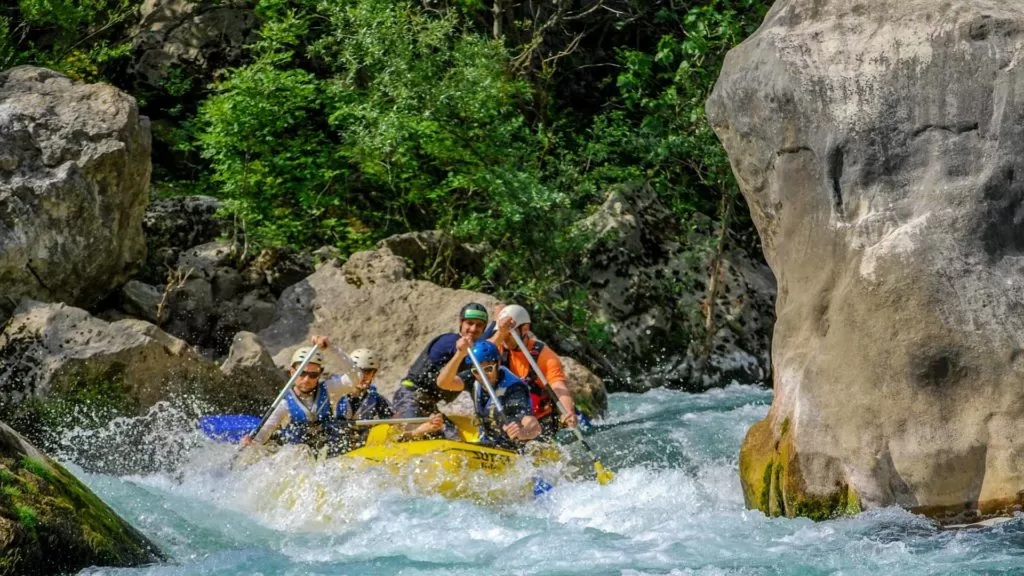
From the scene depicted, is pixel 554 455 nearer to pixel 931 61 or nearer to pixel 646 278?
pixel 931 61

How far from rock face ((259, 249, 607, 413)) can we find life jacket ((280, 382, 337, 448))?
1.98m

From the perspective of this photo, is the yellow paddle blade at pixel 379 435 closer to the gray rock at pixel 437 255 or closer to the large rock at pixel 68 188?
the large rock at pixel 68 188

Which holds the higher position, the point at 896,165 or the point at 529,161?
the point at 896,165

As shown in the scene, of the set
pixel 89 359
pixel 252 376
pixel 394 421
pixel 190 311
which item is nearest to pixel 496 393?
pixel 394 421

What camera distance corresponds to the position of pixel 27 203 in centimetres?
1041

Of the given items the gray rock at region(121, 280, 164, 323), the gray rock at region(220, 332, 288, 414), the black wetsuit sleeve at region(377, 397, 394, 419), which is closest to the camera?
the black wetsuit sleeve at region(377, 397, 394, 419)

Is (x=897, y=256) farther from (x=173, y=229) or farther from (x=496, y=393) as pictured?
(x=173, y=229)

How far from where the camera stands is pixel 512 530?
6.57m

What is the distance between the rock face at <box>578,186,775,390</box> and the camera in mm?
13305

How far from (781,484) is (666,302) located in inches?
295

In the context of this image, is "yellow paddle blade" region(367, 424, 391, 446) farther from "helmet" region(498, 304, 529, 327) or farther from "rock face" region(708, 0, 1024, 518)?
"rock face" region(708, 0, 1024, 518)

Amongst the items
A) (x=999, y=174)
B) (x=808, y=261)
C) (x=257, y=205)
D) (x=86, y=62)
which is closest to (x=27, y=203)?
(x=257, y=205)

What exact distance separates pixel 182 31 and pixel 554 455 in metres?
9.77

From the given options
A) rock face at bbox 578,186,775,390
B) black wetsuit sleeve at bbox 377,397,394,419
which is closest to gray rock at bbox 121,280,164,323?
black wetsuit sleeve at bbox 377,397,394,419
